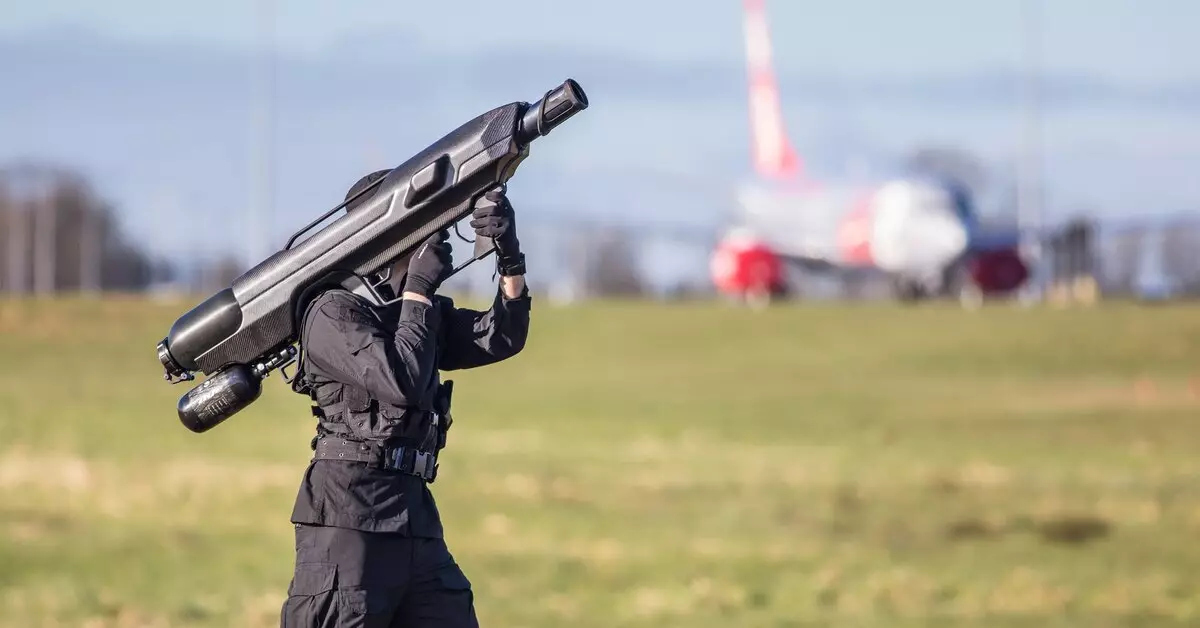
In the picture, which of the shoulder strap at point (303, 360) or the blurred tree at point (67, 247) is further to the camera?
the blurred tree at point (67, 247)

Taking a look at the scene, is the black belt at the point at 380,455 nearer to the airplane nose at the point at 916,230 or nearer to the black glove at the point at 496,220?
the black glove at the point at 496,220

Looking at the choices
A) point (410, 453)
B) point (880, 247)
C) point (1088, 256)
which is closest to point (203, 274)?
point (880, 247)

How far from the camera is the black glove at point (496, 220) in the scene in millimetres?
7324

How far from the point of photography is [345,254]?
7488 mm

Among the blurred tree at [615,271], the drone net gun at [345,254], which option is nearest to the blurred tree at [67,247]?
the blurred tree at [615,271]

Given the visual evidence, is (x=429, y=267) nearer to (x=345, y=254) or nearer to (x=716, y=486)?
(x=345, y=254)

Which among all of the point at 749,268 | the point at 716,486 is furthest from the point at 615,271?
the point at 716,486

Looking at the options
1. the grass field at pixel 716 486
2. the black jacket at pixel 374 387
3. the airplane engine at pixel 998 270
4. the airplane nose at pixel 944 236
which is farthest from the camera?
the airplane engine at pixel 998 270

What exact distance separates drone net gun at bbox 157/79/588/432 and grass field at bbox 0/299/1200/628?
7391mm

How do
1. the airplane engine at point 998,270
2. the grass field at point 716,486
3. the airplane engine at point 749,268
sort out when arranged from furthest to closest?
the airplane engine at point 749,268, the airplane engine at point 998,270, the grass field at point 716,486

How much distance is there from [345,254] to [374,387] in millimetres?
642

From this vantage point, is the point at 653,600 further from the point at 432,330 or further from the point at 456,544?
the point at 432,330

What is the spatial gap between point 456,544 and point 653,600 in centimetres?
396

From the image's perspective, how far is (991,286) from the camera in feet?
205
